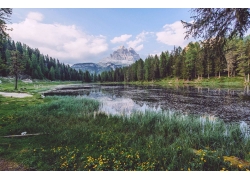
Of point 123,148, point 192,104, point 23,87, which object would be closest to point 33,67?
point 23,87

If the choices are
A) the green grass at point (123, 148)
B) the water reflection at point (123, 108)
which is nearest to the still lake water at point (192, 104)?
the water reflection at point (123, 108)

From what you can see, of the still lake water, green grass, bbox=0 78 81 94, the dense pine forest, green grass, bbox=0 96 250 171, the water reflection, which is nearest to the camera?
green grass, bbox=0 96 250 171

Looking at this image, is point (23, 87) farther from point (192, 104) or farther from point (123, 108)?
point (192, 104)

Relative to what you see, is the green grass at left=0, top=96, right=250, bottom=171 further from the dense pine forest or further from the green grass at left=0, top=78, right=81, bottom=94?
the dense pine forest

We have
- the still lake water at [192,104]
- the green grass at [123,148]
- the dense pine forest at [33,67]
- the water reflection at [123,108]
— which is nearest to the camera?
the green grass at [123,148]

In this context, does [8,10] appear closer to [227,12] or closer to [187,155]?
[227,12]

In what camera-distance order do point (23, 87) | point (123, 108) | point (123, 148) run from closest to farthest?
point (123, 148) → point (123, 108) → point (23, 87)

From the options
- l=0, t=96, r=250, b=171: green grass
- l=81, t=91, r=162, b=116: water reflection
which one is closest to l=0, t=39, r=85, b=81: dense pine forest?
l=81, t=91, r=162, b=116: water reflection

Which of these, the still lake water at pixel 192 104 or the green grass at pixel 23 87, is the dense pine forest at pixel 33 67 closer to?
the green grass at pixel 23 87

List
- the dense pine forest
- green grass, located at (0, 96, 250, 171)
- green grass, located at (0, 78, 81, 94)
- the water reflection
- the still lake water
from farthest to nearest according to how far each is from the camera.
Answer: the dense pine forest < green grass, located at (0, 78, 81, 94) < the water reflection < the still lake water < green grass, located at (0, 96, 250, 171)

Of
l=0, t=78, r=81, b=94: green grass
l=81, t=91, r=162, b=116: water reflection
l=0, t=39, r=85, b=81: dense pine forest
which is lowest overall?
l=81, t=91, r=162, b=116: water reflection

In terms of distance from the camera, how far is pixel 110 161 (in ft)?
21.1

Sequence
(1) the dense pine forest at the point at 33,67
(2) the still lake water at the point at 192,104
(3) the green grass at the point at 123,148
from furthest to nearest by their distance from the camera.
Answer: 1. (1) the dense pine forest at the point at 33,67
2. (2) the still lake water at the point at 192,104
3. (3) the green grass at the point at 123,148

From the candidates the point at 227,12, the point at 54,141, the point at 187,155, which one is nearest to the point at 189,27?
the point at 227,12
